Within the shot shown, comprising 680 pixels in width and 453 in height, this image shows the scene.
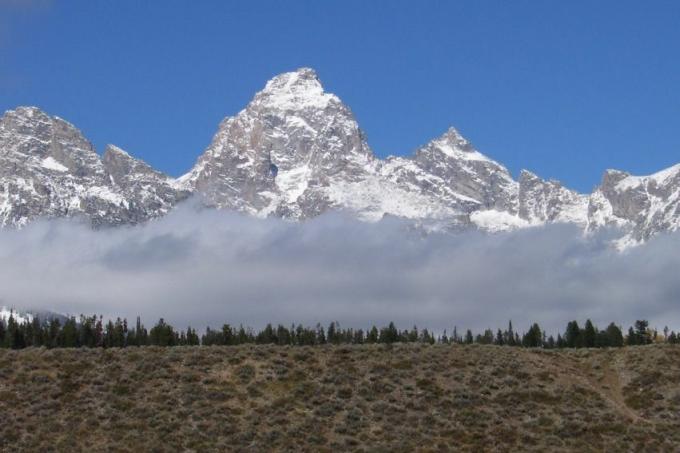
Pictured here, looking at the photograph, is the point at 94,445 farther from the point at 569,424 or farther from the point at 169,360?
the point at 569,424

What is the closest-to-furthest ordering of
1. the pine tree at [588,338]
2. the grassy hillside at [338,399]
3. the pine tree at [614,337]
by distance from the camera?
the grassy hillside at [338,399] < the pine tree at [588,338] < the pine tree at [614,337]

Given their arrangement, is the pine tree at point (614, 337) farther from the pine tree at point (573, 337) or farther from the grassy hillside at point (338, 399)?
the grassy hillside at point (338, 399)

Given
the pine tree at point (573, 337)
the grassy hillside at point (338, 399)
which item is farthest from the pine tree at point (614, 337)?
the grassy hillside at point (338, 399)

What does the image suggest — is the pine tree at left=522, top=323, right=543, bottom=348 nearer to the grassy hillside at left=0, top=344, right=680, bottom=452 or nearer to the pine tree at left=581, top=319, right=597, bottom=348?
the pine tree at left=581, top=319, right=597, bottom=348

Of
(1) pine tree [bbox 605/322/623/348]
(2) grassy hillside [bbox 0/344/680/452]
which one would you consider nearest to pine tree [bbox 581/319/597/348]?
(1) pine tree [bbox 605/322/623/348]

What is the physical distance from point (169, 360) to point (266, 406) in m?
13.7

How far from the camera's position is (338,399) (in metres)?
87.8

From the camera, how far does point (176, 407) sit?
84.4 m

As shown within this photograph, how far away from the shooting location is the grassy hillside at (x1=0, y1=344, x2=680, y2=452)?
261 ft

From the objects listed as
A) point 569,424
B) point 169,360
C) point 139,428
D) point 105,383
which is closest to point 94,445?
point 139,428

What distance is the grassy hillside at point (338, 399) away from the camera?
261 ft

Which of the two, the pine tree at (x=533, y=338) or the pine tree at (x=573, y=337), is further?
the pine tree at (x=533, y=338)

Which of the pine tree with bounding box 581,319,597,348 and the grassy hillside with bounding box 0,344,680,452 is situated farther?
the pine tree with bounding box 581,319,597,348

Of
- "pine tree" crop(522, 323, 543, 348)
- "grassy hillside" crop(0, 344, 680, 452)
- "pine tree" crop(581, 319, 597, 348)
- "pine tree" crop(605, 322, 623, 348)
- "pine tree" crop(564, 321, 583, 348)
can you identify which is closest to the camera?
"grassy hillside" crop(0, 344, 680, 452)
